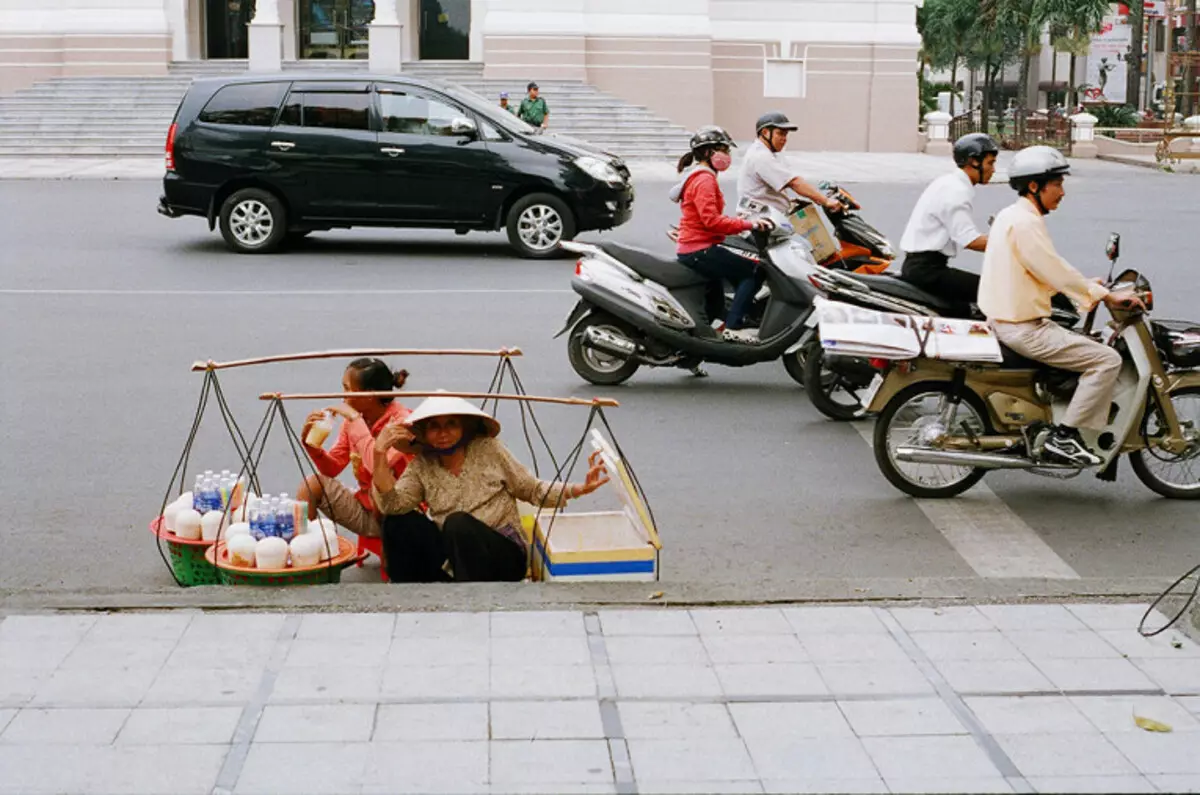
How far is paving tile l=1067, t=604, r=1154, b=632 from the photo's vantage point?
19.0ft

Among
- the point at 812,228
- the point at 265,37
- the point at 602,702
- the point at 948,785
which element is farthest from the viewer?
the point at 265,37

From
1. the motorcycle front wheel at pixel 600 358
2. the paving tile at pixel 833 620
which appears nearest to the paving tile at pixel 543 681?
the paving tile at pixel 833 620

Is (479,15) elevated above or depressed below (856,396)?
above

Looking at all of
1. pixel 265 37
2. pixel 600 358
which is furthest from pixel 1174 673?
pixel 265 37

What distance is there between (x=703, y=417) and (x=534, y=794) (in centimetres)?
560

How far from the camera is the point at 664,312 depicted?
10.3 m

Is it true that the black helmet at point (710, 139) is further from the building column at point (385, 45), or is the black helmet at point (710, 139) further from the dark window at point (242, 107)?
the building column at point (385, 45)

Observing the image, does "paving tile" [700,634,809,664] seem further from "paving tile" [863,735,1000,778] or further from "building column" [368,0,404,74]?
"building column" [368,0,404,74]

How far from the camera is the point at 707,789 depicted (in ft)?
14.6

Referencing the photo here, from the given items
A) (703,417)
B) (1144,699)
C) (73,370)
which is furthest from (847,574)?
(73,370)

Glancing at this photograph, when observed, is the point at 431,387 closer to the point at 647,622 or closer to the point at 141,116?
the point at 647,622

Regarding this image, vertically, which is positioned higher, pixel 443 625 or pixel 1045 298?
pixel 1045 298

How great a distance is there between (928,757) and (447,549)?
2326 millimetres

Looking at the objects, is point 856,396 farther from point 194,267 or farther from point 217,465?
point 194,267
